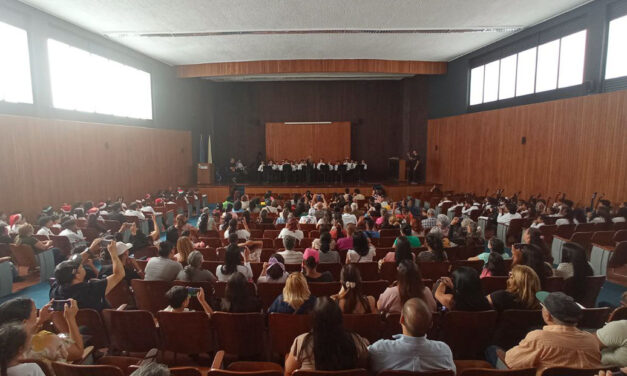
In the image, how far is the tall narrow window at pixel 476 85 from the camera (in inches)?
563

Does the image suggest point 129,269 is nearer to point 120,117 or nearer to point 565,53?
point 120,117

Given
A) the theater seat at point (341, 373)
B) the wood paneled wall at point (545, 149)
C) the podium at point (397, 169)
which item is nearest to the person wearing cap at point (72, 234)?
the theater seat at point (341, 373)

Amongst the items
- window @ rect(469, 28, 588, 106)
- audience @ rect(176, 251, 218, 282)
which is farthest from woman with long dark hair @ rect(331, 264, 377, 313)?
window @ rect(469, 28, 588, 106)

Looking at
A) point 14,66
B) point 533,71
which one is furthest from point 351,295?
point 533,71

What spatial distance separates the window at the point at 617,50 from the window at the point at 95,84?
1514cm

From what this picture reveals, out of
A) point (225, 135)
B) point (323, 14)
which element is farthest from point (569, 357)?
point (225, 135)

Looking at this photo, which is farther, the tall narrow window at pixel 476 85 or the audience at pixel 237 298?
the tall narrow window at pixel 476 85

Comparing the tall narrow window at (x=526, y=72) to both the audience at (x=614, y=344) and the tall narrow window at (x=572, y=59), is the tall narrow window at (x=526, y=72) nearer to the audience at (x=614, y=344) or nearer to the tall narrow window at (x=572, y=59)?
the tall narrow window at (x=572, y=59)

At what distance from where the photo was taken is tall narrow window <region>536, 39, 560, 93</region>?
1058 centimetres

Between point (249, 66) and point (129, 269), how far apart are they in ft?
43.4

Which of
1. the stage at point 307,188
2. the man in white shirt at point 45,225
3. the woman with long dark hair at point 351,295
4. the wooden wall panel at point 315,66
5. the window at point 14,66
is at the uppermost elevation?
the wooden wall panel at point 315,66

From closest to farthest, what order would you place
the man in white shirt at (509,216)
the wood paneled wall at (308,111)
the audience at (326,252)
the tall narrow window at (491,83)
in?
1. the audience at (326,252)
2. the man in white shirt at (509,216)
3. the tall narrow window at (491,83)
4. the wood paneled wall at (308,111)

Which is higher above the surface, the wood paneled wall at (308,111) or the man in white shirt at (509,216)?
the wood paneled wall at (308,111)

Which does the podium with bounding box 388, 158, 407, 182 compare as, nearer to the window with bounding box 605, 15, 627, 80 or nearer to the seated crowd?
the window with bounding box 605, 15, 627, 80
